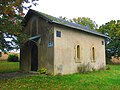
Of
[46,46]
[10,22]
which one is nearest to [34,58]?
[46,46]

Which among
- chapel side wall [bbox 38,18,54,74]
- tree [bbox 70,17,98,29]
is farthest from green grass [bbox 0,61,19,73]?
tree [bbox 70,17,98,29]

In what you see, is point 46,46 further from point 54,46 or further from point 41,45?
point 54,46

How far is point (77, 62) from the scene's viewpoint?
59.2ft

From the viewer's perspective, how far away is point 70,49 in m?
17.2

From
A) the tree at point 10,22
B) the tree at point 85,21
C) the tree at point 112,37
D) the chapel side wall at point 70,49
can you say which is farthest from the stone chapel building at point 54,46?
the tree at point 85,21

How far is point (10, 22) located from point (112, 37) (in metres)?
30.6

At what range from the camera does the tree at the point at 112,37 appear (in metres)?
38.3

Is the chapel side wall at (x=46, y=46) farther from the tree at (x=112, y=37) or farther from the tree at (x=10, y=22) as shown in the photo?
the tree at (x=112, y=37)

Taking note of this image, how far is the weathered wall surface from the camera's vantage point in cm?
1552

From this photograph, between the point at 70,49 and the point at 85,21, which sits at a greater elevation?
the point at 85,21

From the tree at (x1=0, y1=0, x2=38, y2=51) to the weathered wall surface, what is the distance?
2.43 meters

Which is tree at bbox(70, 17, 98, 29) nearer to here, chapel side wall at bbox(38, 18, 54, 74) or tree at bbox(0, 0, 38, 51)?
chapel side wall at bbox(38, 18, 54, 74)

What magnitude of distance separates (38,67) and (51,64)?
1.86m

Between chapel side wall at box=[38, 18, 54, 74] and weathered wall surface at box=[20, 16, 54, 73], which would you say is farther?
weathered wall surface at box=[20, 16, 54, 73]
